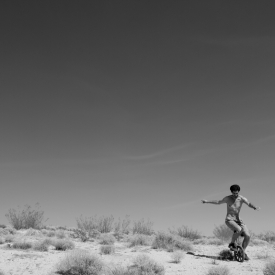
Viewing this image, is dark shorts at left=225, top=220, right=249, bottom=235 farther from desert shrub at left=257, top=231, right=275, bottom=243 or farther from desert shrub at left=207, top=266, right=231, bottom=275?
desert shrub at left=257, top=231, right=275, bottom=243

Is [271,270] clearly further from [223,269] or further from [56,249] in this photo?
[56,249]

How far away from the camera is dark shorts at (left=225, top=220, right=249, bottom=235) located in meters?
11.6

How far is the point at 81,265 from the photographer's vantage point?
30.5 feet

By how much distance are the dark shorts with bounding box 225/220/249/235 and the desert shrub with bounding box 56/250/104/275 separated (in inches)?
184

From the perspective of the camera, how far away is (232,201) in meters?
12.0

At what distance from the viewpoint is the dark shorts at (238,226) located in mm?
11578

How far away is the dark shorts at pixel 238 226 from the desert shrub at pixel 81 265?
4.67m

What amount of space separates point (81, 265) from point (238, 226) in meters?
5.41

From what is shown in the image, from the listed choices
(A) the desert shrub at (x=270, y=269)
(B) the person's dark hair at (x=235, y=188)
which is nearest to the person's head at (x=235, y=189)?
(B) the person's dark hair at (x=235, y=188)

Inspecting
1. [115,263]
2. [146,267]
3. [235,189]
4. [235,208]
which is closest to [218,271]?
[146,267]

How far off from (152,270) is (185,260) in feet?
10.2

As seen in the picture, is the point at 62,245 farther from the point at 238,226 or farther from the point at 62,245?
the point at 238,226

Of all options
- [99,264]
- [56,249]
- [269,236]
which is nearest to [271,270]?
[99,264]

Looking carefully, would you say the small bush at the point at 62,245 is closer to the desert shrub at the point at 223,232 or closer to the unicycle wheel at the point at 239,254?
the unicycle wheel at the point at 239,254
